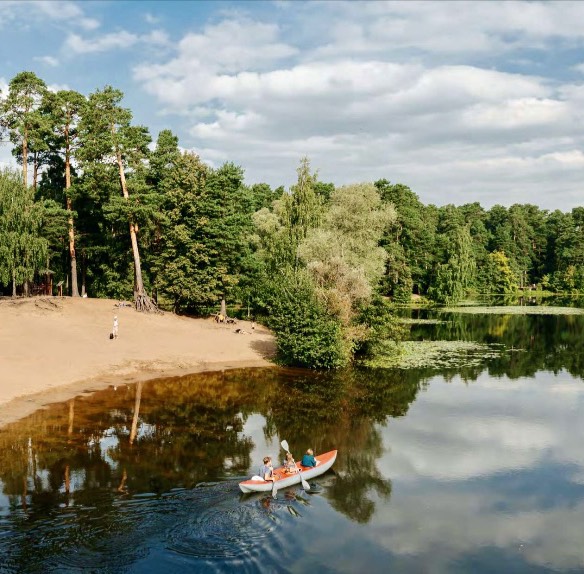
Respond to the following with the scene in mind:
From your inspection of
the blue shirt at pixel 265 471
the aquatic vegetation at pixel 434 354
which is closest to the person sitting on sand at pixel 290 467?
Answer: the blue shirt at pixel 265 471

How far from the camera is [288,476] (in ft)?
64.9

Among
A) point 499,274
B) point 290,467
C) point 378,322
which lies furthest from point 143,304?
point 499,274

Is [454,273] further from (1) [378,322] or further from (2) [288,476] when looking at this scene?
(2) [288,476]

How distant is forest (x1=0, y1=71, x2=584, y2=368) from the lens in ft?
142

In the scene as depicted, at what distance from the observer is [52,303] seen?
4866 centimetres

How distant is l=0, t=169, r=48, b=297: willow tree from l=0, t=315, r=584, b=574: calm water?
903 inches

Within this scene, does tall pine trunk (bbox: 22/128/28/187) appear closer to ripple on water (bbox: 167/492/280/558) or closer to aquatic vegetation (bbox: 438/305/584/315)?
ripple on water (bbox: 167/492/280/558)

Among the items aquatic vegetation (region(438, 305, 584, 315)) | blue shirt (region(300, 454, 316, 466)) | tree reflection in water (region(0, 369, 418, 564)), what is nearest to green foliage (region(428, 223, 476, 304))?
aquatic vegetation (region(438, 305, 584, 315))

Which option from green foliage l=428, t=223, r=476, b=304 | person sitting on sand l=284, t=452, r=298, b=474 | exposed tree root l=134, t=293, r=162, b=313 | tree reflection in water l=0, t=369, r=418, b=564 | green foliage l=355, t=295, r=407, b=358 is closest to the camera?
tree reflection in water l=0, t=369, r=418, b=564

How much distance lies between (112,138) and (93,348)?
21.3 m

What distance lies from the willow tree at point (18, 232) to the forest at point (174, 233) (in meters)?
0.11

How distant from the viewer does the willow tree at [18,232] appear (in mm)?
49250

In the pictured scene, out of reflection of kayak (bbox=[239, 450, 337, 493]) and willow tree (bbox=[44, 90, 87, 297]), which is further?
willow tree (bbox=[44, 90, 87, 297])

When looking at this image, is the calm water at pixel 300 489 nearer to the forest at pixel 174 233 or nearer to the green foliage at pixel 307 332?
the green foliage at pixel 307 332
